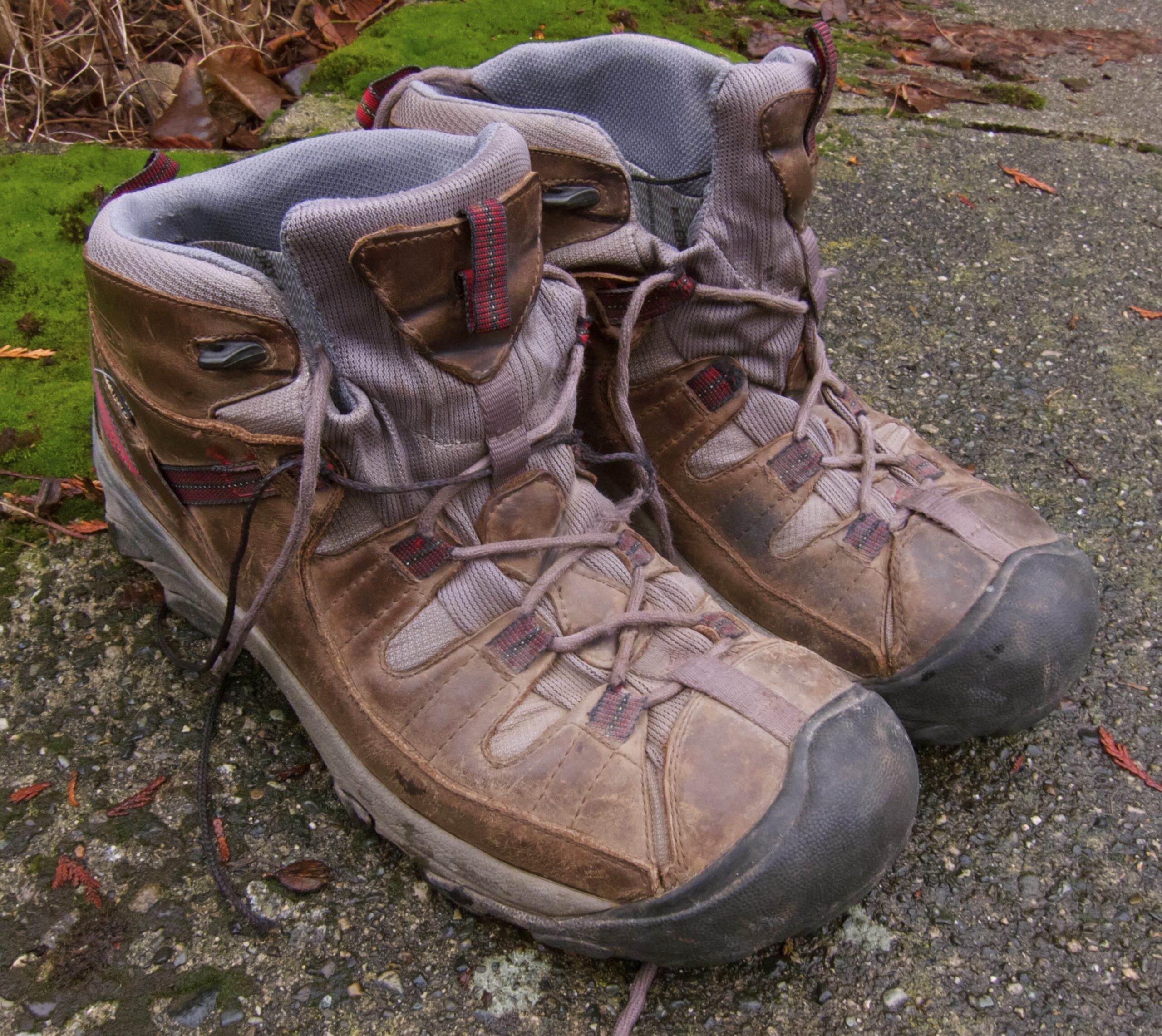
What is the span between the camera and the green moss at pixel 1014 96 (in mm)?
3234

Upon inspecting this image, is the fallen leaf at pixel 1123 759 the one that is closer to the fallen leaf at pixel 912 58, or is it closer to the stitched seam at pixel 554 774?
the stitched seam at pixel 554 774

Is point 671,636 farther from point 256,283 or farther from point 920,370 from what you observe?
point 920,370

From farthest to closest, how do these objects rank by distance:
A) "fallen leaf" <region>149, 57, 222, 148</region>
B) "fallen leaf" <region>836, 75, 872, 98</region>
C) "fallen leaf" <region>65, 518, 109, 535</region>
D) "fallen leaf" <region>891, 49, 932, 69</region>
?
1. "fallen leaf" <region>891, 49, 932, 69</region>
2. "fallen leaf" <region>836, 75, 872, 98</region>
3. "fallen leaf" <region>149, 57, 222, 148</region>
4. "fallen leaf" <region>65, 518, 109, 535</region>

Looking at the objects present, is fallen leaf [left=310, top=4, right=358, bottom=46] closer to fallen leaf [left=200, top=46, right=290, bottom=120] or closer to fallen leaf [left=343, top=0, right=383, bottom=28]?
fallen leaf [left=343, top=0, right=383, bottom=28]

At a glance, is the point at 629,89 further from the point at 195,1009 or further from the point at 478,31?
the point at 478,31

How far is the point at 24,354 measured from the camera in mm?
1982

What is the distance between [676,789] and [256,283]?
2.39ft

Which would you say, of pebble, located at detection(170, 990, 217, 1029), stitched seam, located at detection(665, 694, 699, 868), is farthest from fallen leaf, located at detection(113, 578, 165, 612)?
stitched seam, located at detection(665, 694, 699, 868)

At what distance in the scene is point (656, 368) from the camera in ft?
4.95

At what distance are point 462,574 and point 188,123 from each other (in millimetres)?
2324

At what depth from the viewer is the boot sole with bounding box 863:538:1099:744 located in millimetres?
1313
